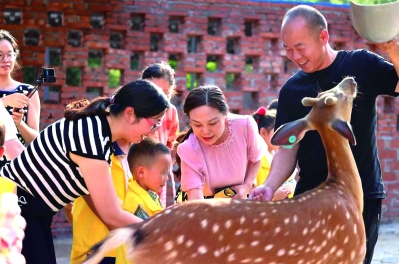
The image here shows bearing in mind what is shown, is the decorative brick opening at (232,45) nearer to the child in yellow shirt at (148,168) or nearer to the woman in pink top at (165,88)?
the woman in pink top at (165,88)

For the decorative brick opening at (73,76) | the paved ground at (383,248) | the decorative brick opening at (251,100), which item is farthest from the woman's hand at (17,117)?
the decorative brick opening at (251,100)

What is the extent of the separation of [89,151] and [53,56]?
4.36 metres

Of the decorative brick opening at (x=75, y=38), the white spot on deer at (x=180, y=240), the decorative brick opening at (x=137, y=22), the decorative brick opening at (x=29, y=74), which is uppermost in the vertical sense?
the decorative brick opening at (x=137, y=22)

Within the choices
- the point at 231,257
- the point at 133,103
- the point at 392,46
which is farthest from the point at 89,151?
the point at 392,46

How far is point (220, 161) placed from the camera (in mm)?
4605

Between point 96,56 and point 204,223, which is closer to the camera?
point 204,223

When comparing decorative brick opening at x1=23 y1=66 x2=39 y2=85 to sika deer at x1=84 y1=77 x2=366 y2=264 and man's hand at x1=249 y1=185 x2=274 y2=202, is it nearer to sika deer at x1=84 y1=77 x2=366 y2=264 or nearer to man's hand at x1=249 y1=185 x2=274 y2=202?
man's hand at x1=249 y1=185 x2=274 y2=202

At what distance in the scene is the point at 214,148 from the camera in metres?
4.61

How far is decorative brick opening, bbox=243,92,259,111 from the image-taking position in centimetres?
845

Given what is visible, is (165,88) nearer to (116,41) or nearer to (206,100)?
(206,100)

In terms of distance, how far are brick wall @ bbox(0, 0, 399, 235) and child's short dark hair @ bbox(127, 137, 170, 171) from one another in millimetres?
3059

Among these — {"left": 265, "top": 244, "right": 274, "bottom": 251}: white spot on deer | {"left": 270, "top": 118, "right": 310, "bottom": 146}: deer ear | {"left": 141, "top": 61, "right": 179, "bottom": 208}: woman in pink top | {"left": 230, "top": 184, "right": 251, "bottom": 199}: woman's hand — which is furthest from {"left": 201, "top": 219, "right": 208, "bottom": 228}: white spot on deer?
{"left": 141, "top": 61, "right": 179, "bottom": 208}: woman in pink top

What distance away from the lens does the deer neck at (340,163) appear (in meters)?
3.57

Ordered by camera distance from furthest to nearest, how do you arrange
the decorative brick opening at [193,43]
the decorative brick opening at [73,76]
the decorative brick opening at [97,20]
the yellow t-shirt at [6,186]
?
the decorative brick opening at [193,43] < the decorative brick opening at [73,76] < the decorative brick opening at [97,20] < the yellow t-shirt at [6,186]
